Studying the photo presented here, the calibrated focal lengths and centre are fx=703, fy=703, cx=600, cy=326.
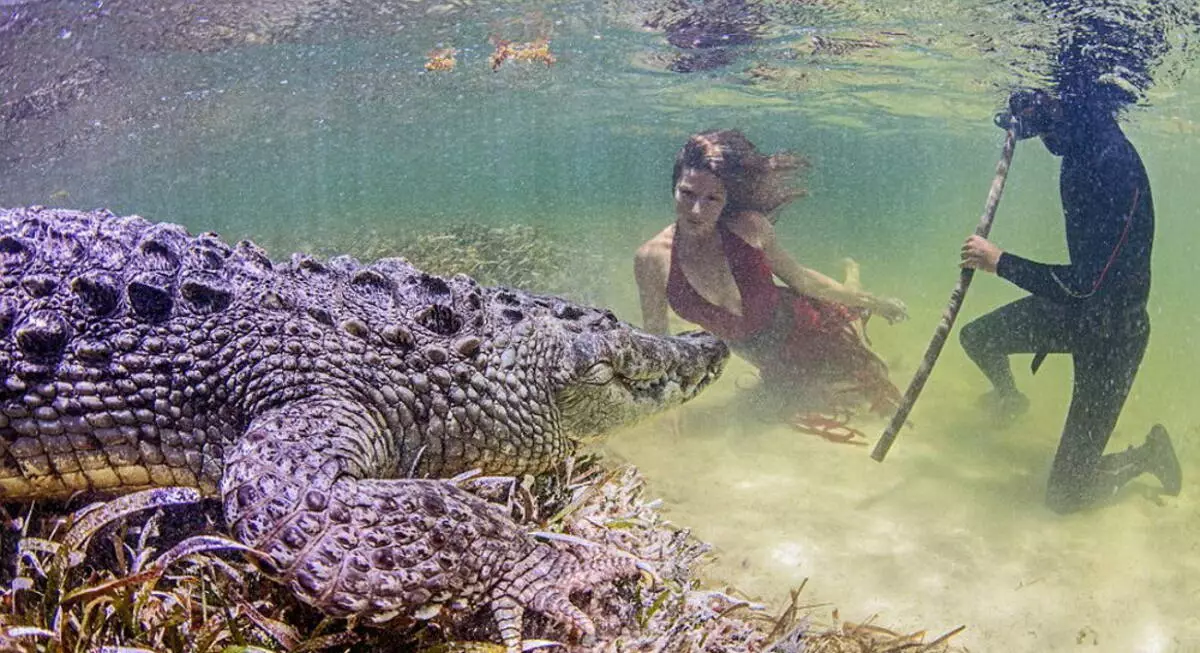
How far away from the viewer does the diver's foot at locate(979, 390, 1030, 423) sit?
8.07 metres

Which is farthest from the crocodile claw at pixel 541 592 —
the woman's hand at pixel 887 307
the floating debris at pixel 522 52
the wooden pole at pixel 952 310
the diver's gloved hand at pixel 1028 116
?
the floating debris at pixel 522 52

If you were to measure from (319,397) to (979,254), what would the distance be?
5620 millimetres

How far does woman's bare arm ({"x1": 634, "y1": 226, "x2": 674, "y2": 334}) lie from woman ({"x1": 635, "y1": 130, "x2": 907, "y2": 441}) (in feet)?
0.03

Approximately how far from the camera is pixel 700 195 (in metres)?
6.67

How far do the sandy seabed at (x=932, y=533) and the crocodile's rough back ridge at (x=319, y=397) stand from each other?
2733 mm

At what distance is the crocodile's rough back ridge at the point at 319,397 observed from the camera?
1.55m

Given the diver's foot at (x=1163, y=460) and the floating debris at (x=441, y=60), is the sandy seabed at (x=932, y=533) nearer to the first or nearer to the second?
the diver's foot at (x=1163, y=460)

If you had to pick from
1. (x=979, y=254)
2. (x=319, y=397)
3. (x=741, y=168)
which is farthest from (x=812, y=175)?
(x=319, y=397)

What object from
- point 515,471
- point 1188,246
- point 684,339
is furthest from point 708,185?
point 1188,246

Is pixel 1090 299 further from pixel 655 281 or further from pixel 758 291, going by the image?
pixel 655 281

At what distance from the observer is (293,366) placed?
2117 mm

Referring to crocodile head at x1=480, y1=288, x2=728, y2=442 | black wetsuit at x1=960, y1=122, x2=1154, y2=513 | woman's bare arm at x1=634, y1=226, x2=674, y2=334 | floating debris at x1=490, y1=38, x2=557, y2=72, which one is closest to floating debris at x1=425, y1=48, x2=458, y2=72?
floating debris at x1=490, y1=38, x2=557, y2=72

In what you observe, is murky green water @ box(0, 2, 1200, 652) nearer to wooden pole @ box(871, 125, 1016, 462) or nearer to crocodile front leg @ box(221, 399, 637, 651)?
wooden pole @ box(871, 125, 1016, 462)

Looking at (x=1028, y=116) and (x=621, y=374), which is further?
(x=1028, y=116)
